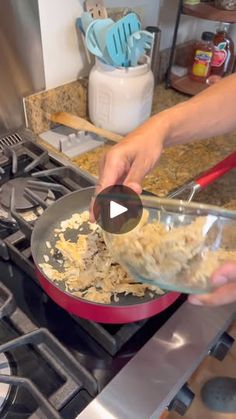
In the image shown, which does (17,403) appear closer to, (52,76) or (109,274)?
(109,274)

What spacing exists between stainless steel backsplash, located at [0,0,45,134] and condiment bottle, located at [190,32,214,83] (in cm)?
47

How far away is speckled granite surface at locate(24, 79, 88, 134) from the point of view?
2.74 feet

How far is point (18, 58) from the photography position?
0.79 metres

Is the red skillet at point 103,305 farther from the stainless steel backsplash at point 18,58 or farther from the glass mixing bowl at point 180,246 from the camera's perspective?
the stainless steel backsplash at point 18,58

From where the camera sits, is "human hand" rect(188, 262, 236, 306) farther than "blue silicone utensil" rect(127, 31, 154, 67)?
No

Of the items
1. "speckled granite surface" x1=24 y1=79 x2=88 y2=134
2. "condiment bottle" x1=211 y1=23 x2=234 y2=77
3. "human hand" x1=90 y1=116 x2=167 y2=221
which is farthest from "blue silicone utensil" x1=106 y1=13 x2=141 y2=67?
"condiment bottle" x1=211 y1=23 x2=234 y2=77

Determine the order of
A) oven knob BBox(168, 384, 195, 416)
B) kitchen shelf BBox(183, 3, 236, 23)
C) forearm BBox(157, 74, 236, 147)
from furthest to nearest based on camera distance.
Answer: kitchen shelf BBox(183, 3, 236, 23), forearm BBox(157, 74, 236, 147), oven knob BBox(168, 384, 195, 416)

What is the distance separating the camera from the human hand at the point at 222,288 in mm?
392

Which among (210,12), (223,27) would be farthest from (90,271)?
(223,27)

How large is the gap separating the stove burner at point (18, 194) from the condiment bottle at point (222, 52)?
2.17 feet

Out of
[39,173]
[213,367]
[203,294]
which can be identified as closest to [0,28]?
[39,173]

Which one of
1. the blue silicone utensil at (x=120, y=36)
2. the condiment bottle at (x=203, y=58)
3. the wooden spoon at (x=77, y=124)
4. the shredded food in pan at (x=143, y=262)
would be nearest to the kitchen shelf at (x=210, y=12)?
the condiment bottle at (x=203, y=58)

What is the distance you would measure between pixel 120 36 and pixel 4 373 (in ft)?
2.10

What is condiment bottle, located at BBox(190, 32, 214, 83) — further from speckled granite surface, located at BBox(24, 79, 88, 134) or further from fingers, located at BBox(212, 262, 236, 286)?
fingers, located at BBox(212, 262, 236, 286)
